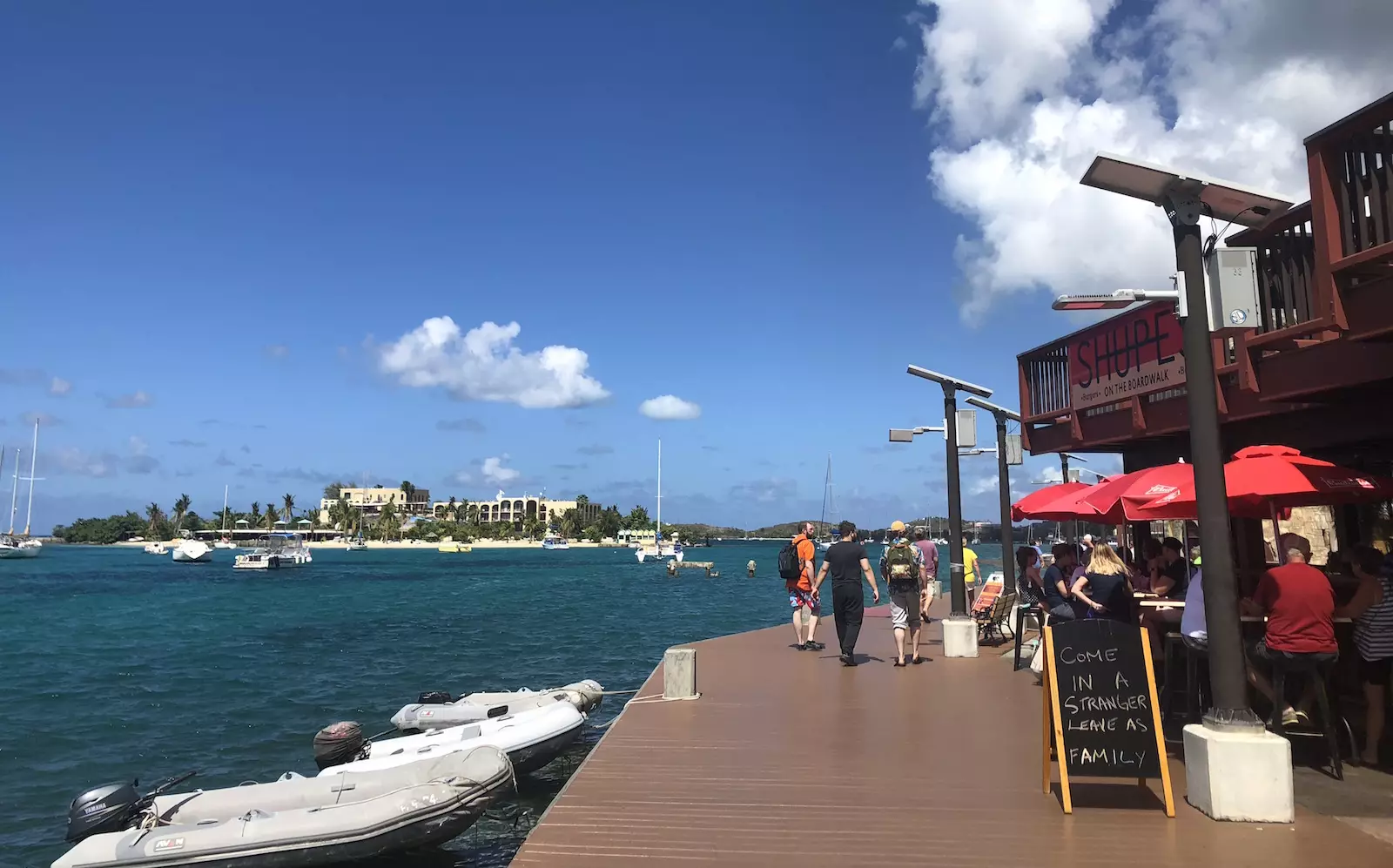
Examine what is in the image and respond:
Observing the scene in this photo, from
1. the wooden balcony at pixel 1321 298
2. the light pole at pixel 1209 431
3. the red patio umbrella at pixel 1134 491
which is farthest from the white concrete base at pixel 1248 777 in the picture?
the wooden balcony at pixel 1321 298

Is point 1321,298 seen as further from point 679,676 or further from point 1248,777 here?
point 679,676

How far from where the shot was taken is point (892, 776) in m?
6.26

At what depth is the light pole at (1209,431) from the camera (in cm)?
507

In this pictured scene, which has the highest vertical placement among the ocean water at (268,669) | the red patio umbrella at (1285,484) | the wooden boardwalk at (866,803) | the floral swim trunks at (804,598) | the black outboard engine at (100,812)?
the red patio umbrella at (1285,484)

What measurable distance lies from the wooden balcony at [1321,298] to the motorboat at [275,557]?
3856 inches

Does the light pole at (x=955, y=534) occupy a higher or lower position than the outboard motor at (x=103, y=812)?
higher

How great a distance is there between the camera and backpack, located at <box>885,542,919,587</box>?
10.8 meters

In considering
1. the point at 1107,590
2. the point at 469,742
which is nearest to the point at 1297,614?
the point at 1107,590

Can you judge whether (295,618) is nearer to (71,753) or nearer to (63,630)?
(63,630)

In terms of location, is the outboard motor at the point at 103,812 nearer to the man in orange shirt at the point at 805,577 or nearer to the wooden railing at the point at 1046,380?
the man in orange shirt at the point at 805,577

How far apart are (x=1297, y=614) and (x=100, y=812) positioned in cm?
975

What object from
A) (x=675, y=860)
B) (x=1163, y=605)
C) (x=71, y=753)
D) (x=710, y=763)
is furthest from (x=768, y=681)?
(x=71, y=753)

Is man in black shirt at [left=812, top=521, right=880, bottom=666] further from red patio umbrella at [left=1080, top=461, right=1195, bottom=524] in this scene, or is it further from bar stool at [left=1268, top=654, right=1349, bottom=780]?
bar stool at [left=1268, top=654, right=1349, bottom=780]

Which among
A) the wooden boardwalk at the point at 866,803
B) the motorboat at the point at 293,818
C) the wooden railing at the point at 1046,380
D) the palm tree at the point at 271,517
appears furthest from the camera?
the palm tree at the point at 271,517
